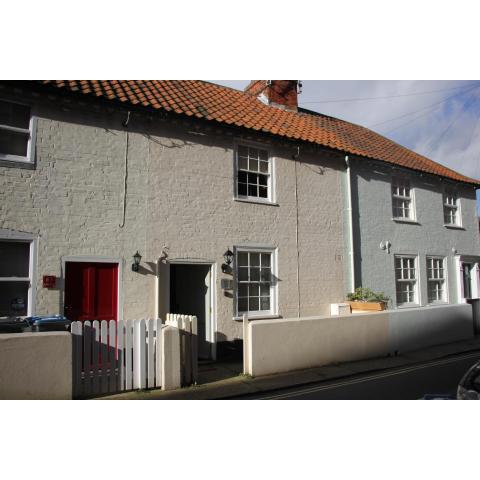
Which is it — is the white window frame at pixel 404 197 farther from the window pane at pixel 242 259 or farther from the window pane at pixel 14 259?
the window pane at pixel 14 259

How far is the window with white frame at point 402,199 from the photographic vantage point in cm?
1475

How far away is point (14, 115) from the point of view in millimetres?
8062

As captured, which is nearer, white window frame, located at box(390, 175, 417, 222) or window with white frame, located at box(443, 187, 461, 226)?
white window frame, located at box(390, 175, 417, 222)

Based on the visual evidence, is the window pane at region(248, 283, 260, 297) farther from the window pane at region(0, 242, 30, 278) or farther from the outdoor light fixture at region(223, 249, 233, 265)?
the window pane at region(0, 242, 30, 278)

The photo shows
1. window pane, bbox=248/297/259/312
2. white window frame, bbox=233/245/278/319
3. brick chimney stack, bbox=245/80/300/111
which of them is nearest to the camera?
white window frame, bbox=233/245/278/319

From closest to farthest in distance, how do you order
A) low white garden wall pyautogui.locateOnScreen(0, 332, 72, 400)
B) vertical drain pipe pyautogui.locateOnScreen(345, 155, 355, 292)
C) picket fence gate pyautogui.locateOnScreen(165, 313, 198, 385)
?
low white garden wall pyautogui.locateOnScreen(0, 332, 72, 400) → picket fence gate pyautogui.locateOnScreen(165, 313, 198, 385) → vertical drain pipe pyautogui.locateOnScreen(345, 155, 355, 292)

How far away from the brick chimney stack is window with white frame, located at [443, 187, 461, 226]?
24.0 ft

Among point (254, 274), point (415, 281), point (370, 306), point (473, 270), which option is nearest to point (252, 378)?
point (254, 274)

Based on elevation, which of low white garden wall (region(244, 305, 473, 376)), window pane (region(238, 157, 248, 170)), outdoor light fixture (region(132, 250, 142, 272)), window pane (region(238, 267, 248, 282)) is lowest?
low white garden wall (region(244, 305, 473, 376))

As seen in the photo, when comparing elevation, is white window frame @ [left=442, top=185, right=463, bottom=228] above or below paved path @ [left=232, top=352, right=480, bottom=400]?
above

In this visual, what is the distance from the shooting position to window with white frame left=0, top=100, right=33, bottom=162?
7.91 m

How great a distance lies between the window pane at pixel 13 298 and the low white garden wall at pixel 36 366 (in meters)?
1.91

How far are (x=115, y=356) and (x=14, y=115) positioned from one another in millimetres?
5111

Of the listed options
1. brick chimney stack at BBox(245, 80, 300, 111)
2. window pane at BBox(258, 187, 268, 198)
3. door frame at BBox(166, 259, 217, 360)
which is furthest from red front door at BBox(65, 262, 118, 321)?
brick chimney stack at BBox(245, 80, 300, 111)
